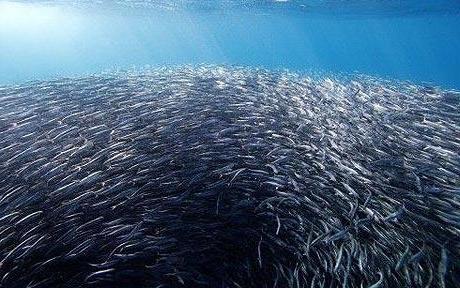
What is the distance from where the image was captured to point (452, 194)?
167 inches

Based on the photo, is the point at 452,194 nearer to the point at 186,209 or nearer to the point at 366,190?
the point at 366,190

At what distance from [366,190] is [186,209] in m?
1.95

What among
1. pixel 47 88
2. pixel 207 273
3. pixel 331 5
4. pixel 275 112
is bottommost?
pixel 331 5

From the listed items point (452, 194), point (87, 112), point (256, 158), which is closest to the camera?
point (452, 194)

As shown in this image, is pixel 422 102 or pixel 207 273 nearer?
pixel 207 273

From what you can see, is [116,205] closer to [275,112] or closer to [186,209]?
[186,209]

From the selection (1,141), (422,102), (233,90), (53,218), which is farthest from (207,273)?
(422,102)

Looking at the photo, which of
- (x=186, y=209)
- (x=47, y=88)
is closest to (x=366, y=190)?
(x=186, y=209)

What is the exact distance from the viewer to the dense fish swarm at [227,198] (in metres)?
3.51

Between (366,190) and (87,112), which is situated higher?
(366,190)

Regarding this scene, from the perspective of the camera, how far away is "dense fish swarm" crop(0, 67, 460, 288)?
351cm

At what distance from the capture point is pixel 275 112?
6969mm

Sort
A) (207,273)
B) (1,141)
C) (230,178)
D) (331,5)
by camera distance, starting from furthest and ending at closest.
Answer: (331,5)
(1,141)
(230,178)
(207,273)

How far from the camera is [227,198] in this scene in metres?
4.43
